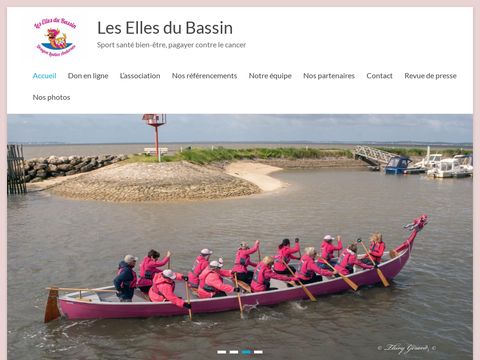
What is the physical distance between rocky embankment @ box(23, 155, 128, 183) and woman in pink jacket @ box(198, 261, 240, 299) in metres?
33.4

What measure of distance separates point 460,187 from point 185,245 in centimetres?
3312

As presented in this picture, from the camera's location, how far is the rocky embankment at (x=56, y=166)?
39625 millimetres

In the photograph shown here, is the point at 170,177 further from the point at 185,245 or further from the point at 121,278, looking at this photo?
the point at 121,278

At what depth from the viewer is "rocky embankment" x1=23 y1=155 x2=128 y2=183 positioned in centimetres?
3962

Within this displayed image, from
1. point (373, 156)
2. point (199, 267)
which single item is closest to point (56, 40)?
point (199, 267)

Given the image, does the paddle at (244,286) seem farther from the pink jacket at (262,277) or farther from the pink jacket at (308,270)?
the pink jacket at (308,270)

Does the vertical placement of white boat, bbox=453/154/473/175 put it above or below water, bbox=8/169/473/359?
above

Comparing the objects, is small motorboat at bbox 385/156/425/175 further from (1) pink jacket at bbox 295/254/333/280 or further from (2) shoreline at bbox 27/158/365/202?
(1) pink jacket at bbox 295/254/333/280

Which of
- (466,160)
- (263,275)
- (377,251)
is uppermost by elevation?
(466,160)

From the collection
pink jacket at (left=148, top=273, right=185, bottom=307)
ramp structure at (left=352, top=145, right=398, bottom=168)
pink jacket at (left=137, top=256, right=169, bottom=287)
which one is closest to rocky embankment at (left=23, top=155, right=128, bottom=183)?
pink jacket at (left=137, top=256, right=169, bottom=287)

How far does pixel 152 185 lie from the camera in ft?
100

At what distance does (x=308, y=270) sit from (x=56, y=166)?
3594cm

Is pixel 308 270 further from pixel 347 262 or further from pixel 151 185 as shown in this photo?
pixel 151 185

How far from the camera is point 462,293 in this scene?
13.0 metres
